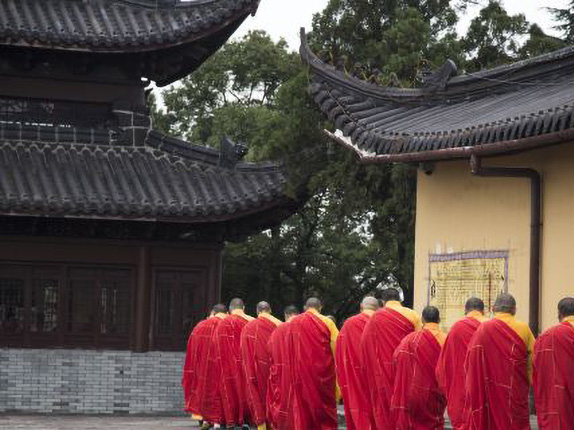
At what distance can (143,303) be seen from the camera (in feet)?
73.3

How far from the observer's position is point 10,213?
2084cm

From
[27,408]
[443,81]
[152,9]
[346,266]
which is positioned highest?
[152,9]

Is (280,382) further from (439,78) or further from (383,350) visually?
(439,78)

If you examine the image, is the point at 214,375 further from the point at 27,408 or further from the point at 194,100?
the point at 194,100

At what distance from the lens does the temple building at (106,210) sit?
2188 cm

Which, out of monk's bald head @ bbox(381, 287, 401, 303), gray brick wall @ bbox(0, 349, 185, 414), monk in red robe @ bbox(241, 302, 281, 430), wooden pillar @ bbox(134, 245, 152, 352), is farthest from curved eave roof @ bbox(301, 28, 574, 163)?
gray brick wall @ bbox(0, 349, 185, 414)

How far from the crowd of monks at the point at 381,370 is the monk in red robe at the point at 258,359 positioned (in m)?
0.01

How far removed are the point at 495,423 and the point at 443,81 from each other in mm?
6434

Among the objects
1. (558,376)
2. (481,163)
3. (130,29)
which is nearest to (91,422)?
(130,29)

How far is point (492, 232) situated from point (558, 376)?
384 cm

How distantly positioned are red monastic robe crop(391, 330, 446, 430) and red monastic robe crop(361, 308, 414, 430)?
0.57 meters

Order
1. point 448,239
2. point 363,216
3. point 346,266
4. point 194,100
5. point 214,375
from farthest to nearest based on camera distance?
point 194,100 → point 346,266 → point 363,216 → point 214,375 → point 448,239

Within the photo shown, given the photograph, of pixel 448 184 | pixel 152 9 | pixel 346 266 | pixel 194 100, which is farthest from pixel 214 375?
pixel 194 100

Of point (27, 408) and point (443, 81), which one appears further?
point (27, 408)
